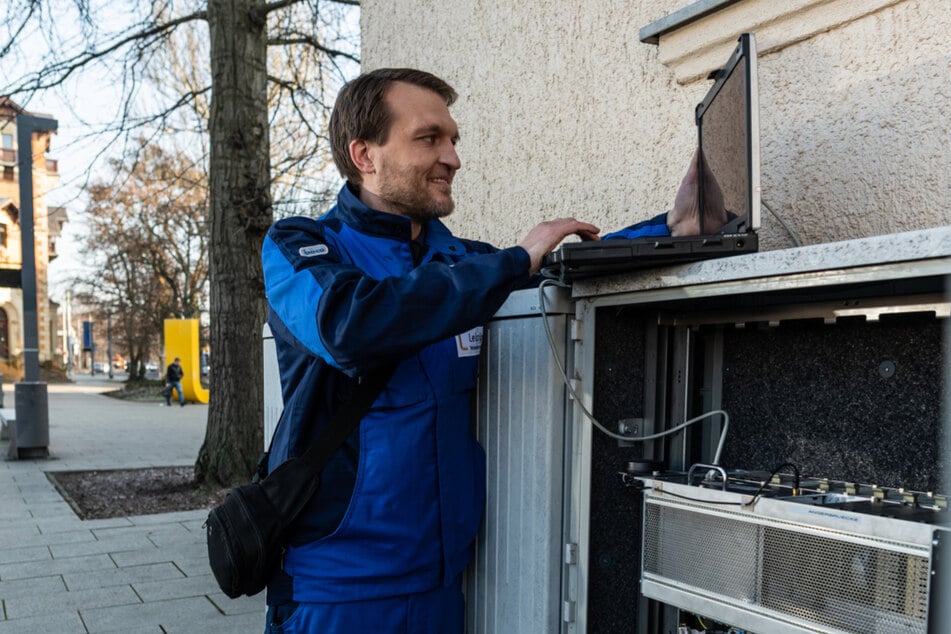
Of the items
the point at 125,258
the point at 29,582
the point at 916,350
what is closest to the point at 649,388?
the point at 916,350

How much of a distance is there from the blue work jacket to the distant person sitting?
21133 mm

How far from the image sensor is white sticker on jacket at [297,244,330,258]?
1.65 m

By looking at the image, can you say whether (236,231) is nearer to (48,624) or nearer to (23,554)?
(23,554)

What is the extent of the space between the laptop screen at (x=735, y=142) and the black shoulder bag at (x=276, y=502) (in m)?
0.79

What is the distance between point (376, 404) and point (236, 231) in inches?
228

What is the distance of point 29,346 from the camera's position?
33.1ft

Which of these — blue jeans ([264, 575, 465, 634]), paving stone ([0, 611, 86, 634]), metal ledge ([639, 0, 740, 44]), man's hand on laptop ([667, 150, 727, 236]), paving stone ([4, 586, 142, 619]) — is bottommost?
Result: paving stone ([4, 586, 142, 619])

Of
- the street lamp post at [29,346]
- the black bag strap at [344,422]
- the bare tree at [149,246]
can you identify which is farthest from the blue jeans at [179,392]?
the black bag strap at [344,422]

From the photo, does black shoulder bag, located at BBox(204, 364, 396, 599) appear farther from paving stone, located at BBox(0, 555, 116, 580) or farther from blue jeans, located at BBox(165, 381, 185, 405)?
blue jeans, located at BBox(165, 381, 185, 405)

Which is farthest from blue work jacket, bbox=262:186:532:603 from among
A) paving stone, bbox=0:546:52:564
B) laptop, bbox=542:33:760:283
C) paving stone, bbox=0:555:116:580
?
paving stone, bbox=0:546:52:564

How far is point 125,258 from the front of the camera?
2680cm

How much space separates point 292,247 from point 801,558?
1136 mm

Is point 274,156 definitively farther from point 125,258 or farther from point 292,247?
point 292,247

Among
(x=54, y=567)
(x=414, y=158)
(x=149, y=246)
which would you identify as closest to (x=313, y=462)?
(x=414, y=158)
